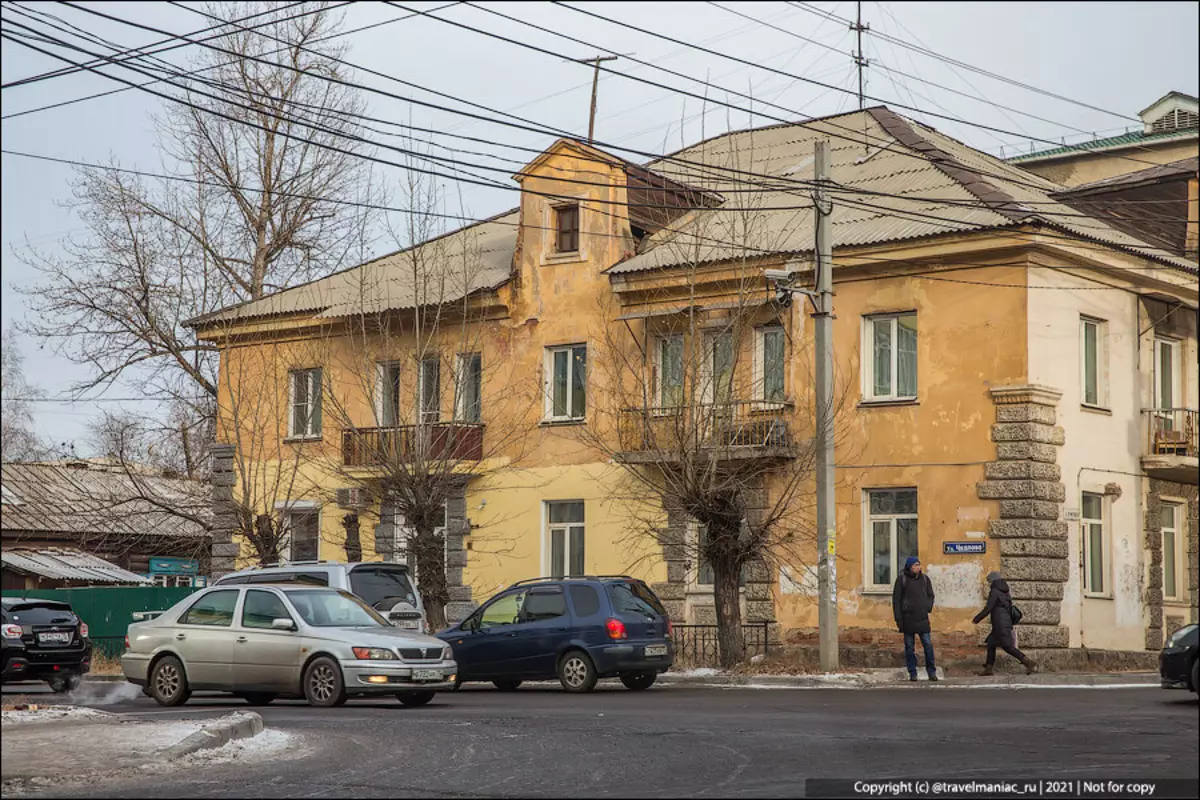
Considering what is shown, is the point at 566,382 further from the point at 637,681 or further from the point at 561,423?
the point at 637,681

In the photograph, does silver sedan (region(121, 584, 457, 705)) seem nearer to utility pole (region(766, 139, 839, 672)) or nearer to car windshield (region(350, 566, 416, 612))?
car windshield (region(350, 566, 416, 612))

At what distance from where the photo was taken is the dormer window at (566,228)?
34.2 m

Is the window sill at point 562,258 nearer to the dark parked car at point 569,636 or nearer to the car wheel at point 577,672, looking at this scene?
the dark parked car at point 569,636

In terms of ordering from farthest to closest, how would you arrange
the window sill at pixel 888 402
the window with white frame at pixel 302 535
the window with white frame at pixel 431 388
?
the window with white frame at pixel 302 535, the window with white frame at pixel 431 388, the window sill at pixel 888 402

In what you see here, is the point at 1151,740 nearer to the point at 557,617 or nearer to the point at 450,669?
the point at 450,669

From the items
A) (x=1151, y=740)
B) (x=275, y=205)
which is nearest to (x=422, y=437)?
(x=275, y=205)

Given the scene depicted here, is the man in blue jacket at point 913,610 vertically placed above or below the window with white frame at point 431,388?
below

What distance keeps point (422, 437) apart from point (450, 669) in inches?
497

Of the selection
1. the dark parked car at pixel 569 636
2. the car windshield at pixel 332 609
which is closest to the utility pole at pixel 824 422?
the dark parked car at pixel 569 636

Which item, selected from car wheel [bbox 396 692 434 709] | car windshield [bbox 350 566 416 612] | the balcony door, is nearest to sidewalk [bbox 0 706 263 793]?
car wheel [bbox 396 692 434 709]

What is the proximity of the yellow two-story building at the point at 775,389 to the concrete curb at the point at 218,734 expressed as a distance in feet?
45.4

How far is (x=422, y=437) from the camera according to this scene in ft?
107

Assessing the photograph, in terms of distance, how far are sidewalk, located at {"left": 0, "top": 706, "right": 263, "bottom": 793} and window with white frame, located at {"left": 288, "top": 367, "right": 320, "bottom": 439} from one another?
2127cm

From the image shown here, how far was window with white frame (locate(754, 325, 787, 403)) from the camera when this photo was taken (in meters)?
31.3
